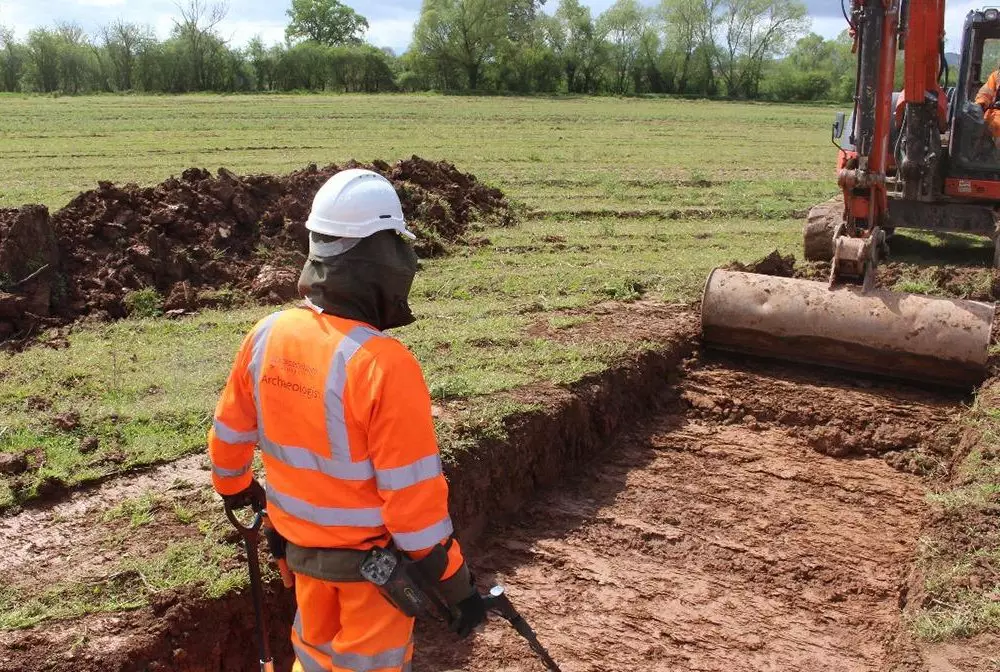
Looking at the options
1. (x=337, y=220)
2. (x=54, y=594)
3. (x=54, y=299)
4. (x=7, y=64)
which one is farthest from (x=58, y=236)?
(x=7, y=64)

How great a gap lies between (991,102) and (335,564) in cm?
955

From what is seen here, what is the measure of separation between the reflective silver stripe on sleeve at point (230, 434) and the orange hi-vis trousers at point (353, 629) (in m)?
0.59

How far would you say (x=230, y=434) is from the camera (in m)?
3.37

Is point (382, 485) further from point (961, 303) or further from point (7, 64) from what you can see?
point (7, 64)

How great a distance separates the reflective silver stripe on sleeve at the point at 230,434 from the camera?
336 centimetres

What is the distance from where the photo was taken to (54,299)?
8.38 m

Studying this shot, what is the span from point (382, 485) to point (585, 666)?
214 centimetres

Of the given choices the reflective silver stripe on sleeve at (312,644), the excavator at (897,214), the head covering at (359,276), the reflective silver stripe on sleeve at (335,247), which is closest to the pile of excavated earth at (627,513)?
the excavator at (897,214)

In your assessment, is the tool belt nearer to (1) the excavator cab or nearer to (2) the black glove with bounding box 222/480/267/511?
(2) the black glove with bounding box 222/480/267/511

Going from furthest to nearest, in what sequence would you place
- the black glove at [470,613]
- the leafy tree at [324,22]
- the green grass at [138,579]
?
the leafy tree at [324,22] → the green grass at [138,579] → the black glove at [470,613]

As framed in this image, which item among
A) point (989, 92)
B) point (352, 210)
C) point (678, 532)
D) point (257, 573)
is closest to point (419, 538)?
point (352, 210)

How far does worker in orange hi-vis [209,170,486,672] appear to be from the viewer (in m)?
2.84

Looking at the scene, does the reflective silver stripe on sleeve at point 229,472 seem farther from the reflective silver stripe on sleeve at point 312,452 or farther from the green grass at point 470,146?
the green grass at point 470,146

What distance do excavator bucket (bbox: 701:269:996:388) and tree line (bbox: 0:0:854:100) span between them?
41.6m
